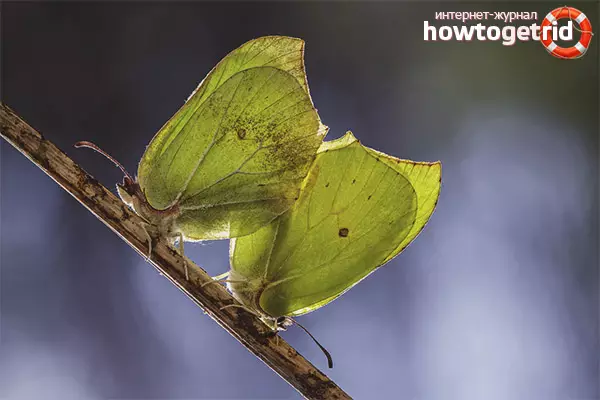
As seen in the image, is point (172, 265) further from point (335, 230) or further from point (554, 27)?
point (554, 27)

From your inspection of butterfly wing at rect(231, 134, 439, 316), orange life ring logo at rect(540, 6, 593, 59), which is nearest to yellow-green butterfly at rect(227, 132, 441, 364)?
butterfly wing at rect(231, 134, 439, 316)

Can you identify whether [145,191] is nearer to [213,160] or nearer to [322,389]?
[213,160]

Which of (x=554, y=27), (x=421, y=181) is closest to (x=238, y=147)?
(x=421, y=181)

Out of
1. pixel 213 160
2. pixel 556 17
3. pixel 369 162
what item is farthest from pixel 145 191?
pixel 556 17

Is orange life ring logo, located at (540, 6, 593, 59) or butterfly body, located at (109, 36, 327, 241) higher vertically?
orange life ring logo, located at (540, 6, 593, 59)

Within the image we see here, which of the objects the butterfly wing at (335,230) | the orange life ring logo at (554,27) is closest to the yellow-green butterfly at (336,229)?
the butterfly wing at (335,230)

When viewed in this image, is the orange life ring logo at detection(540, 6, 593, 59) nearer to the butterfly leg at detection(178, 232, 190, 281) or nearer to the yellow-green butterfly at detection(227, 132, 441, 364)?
the yellow-green butterfly at detection(227, 132, 441, 364)

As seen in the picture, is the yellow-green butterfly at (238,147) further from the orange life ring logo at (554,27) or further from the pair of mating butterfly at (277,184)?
the orange life ring logo at (554,27)
